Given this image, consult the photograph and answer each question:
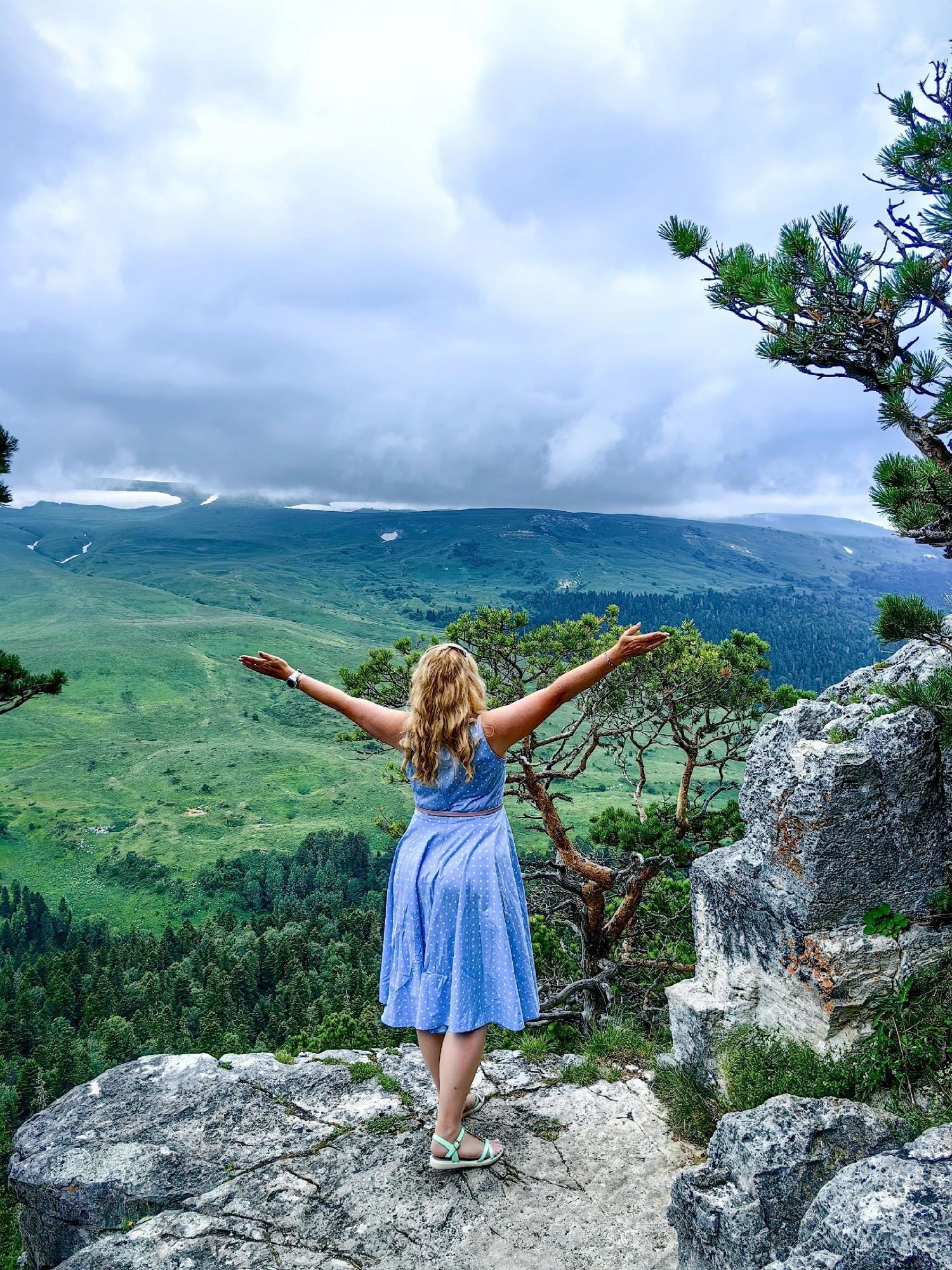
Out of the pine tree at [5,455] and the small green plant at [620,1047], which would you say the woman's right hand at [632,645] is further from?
the pine tree at [5,455]

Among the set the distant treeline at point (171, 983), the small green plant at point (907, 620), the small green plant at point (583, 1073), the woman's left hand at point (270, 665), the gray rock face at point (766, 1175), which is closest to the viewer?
the gray rock face at point (766, 1175)

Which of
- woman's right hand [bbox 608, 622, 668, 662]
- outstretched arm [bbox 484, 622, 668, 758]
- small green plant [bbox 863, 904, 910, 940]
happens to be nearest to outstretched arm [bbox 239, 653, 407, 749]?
outstretched arm [bbox 484, 622, 668, 758]

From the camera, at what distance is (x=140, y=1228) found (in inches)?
209

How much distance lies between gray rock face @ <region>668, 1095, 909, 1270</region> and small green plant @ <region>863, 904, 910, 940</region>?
4.59 feet

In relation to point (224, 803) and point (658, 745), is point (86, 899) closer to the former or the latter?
point (224, 803)

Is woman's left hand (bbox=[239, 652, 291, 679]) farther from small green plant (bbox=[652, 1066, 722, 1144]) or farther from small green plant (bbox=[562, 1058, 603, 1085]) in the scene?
small green plant (bbox=[652, 1066, 722, 1144])

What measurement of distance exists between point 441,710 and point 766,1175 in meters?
3.37

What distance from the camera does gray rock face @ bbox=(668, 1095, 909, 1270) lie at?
432cm

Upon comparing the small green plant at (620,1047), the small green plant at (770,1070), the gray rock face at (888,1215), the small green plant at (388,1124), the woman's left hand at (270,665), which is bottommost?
the small green plant at (620,1047)

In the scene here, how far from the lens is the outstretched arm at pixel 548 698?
4902 millimetres

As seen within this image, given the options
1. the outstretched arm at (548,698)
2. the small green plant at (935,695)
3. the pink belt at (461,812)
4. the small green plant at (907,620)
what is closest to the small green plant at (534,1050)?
the pink belt at (461,812)

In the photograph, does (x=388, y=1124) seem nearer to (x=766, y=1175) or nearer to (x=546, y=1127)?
(x=546, y=1127)

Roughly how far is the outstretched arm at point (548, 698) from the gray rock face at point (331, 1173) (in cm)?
325

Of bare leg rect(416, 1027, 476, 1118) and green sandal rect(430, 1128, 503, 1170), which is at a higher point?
bare leg rect(416, 1027, 476, 1118)
